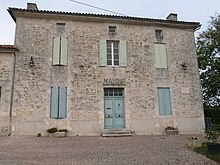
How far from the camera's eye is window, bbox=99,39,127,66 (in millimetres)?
11391

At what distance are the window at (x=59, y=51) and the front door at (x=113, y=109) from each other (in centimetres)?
253

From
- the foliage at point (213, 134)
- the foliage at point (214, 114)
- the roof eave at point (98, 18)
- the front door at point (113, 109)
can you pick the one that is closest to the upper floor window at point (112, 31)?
the roof eave at point (98, 18)

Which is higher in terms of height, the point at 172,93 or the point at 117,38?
the point at 117,38

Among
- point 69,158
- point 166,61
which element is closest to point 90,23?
point 166,61

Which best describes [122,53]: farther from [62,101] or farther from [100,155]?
[100,155]

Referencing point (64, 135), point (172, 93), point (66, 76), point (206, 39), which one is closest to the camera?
point (64, 135)

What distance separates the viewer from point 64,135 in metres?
9.93

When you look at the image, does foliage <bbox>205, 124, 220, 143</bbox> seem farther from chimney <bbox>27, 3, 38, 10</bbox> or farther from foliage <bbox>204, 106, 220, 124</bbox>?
chimney <bbox>27, 3, 38, 10</bbox>

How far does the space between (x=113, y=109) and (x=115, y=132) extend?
1166mm

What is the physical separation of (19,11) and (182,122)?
30.9ft

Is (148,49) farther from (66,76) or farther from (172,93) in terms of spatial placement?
(66,76)

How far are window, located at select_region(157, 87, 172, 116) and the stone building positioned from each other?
0.05m

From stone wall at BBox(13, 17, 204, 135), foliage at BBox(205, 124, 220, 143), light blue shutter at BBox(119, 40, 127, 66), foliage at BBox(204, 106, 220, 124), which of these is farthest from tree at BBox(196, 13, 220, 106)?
foliage at BBox(205, 124, 220, 143)

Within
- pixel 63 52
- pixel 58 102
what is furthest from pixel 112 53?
pixel 58 102
